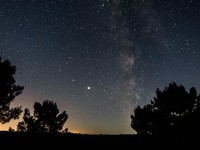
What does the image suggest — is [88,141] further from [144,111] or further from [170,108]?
[144,111]

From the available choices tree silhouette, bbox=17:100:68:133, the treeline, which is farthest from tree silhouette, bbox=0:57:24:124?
tree silhouette, bbox=17:100:68:133

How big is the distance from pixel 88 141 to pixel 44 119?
3287cm

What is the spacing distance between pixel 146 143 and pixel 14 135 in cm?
475

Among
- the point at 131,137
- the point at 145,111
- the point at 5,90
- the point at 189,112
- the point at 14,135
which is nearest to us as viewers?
the point at 14,135

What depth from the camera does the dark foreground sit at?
8.33m

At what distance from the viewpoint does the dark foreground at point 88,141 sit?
27.3ft

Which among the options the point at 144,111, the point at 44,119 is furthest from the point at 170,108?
the point at 44,119

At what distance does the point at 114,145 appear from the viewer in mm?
9070

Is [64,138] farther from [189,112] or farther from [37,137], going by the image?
[189,112]

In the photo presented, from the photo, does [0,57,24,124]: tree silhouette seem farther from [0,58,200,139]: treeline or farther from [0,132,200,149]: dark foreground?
[0,132,200,149]: dark foreground

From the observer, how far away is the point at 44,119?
4056cm

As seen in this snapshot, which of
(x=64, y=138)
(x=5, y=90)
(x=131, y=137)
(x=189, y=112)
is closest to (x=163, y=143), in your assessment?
(x=131, y=137)

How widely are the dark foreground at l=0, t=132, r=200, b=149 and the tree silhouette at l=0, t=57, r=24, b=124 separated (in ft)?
58.5

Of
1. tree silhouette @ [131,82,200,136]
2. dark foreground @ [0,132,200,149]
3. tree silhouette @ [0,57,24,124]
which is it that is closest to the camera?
dark foreground @ [0,132,200,149]
